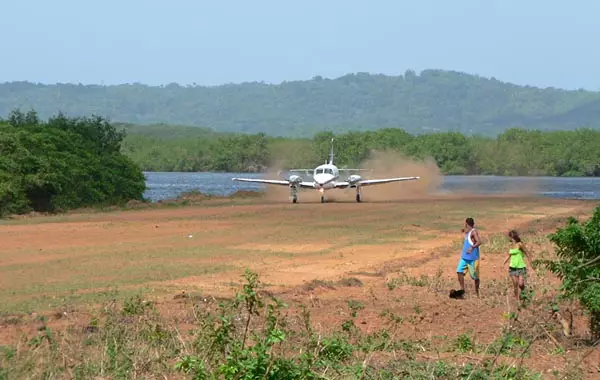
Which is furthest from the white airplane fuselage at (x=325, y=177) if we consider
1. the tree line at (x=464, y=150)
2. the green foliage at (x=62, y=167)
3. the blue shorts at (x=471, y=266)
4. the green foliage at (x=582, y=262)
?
the tree line at (x=464, y=150)

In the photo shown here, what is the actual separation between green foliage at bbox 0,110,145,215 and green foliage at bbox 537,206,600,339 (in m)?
32.7

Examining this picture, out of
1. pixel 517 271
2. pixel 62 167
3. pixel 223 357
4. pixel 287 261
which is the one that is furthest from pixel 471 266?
pixel 62 167

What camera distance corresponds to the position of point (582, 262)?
13.5m

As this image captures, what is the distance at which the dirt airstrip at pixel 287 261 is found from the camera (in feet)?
55.2

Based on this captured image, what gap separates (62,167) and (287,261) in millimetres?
23997

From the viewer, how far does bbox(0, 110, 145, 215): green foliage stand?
149ft

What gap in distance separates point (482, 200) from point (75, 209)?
2448 centimetres

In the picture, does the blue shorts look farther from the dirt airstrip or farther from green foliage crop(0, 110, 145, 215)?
green foliage crop(0, 110, 145, 215)

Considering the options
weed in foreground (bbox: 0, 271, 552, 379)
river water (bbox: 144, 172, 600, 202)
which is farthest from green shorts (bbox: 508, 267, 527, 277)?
river water (bbox: 144, 172, 600, 202)

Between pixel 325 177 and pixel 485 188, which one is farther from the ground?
pixel 325 177

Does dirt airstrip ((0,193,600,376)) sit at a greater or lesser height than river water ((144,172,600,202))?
greater

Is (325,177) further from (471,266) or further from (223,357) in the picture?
(223,357)

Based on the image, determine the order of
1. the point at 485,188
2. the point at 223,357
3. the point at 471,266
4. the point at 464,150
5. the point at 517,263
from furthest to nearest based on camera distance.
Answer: the point at 464,150 → the point at 485,188 → the point at 471,266 → the point at 517,263 → the point at 223,357

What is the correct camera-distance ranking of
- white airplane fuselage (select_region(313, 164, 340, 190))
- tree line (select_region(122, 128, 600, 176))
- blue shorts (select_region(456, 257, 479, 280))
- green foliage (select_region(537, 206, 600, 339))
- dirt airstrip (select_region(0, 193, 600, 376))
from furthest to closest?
tree line (select_region(122, 128, 600, 176)), white airplane fuselage (select_region(313, 164, 340, 190)), blue shorts (select_region(456, 257, 479, 280)), dirt airstrip (select_region(0, 193, 600, 376)), green foliage (select_region(537, 206, 600, 339))
